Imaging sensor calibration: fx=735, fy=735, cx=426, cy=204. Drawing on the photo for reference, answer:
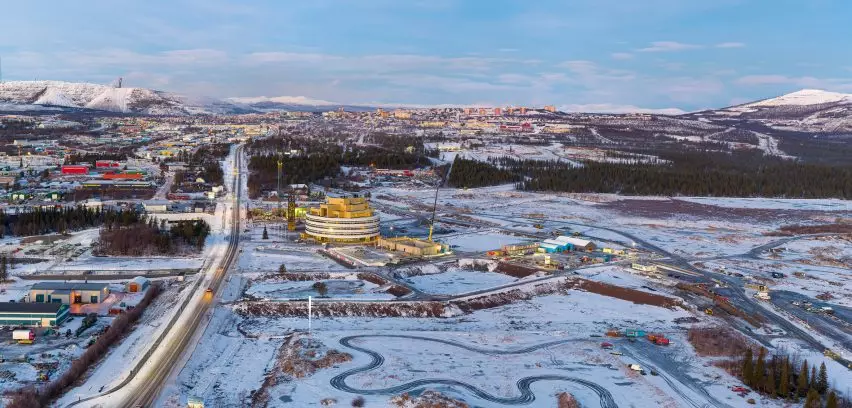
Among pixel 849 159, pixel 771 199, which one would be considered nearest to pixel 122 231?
pixel 771 199

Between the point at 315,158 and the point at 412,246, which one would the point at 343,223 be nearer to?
the point at 412,246

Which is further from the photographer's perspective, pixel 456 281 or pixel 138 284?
pixel 456 281

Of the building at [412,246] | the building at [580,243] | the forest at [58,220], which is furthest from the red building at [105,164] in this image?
the building at [580,243]

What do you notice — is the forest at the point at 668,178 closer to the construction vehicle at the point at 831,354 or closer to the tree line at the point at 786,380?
the construction vehicle at the point at 831,354

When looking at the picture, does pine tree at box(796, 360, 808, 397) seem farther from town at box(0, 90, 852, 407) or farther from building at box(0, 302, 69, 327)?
building at box(0, 302, 69, 327)

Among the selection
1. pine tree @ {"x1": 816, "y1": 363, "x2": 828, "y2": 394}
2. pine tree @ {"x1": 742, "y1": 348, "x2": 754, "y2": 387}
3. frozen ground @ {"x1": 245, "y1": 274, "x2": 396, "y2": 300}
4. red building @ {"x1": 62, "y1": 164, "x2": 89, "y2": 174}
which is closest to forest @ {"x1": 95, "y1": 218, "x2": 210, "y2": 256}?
frozen ground @ {"x1": 245, "y1": 274, "x2": 396, "y2": 300}

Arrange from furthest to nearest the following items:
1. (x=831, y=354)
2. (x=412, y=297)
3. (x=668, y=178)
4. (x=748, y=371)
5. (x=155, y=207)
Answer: (x=668, y=178), (x=155, y=207), (x=412, y=297), (x=831, y=354), (x=748, y=371)

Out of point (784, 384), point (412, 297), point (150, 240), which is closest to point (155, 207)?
point (150, 240)
